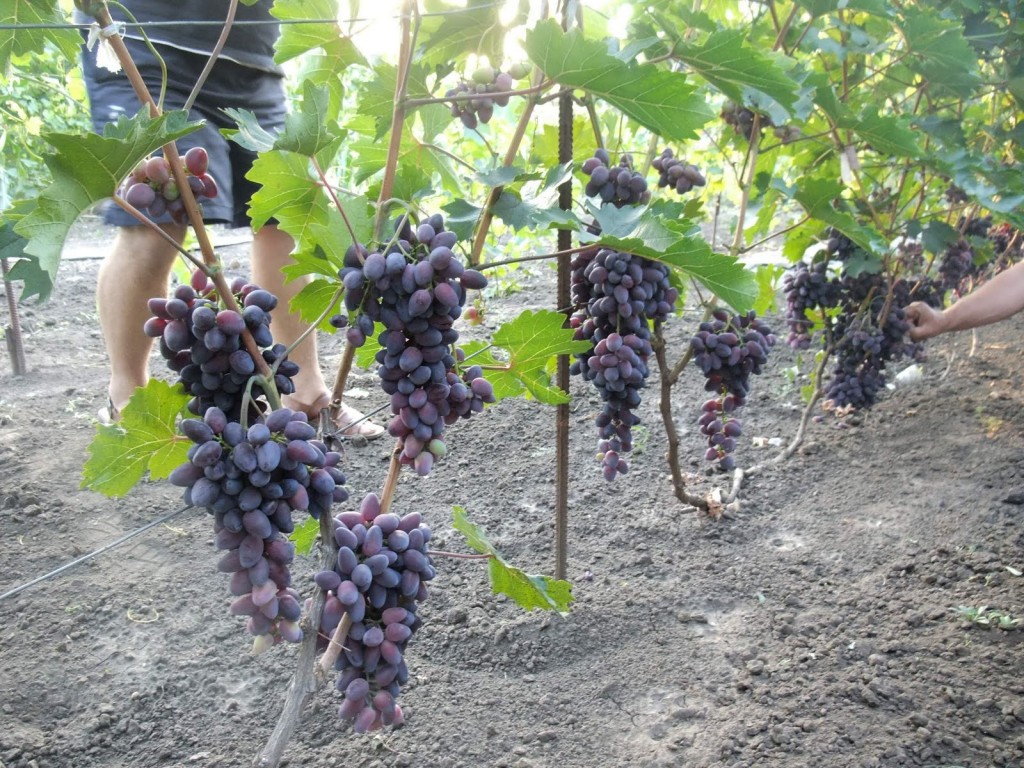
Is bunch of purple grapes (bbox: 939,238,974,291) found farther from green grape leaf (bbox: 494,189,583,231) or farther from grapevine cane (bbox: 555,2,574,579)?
green grape leaf (bbox: 494,189,583,231)

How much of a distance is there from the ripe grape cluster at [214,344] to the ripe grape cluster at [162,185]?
101 millimetres

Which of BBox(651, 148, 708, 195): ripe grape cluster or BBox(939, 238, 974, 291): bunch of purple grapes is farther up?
BBox(651, 148, 708, 195): ripe grape cluster

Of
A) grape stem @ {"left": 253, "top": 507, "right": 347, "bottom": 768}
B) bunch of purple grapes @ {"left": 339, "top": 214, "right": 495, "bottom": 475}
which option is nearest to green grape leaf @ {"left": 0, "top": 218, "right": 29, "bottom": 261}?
bunch of purple grapes @ {"left": 339, "top": 214, "right": 495, "bottom": 475}

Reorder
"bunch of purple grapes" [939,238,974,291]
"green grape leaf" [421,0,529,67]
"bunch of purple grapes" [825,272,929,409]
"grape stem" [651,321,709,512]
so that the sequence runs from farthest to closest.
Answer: "bunch of purple grapes" [939,238,974,291] < "bunch of purple grapes" [825,272,929,409] < "grape stem" [651,321,709,512] < "green grape leaf" [421,0,529,67]

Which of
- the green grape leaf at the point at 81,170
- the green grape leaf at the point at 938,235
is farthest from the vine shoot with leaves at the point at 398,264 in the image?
the green grape leaf at the point at 938,235

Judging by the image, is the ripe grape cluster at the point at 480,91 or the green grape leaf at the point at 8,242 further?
the ripe grape cluster at the point at 480,91

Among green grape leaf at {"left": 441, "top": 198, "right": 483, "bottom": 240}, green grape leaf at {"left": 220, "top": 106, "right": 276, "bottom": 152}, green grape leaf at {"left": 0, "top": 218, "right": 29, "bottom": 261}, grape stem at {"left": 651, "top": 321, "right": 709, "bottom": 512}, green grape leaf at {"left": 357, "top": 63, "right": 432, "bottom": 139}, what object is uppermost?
green grape leaf at {"left": 357, "top": 63, "right": 432, "bottom": 139}

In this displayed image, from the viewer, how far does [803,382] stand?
11.9 ft

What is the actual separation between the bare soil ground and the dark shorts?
103 centimetres

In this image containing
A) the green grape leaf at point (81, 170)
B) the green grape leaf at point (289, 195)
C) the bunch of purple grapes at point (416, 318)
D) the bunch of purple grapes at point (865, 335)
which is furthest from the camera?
the bunch of purple grapes at point (865, 335)

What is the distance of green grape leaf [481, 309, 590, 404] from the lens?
4.84 feet

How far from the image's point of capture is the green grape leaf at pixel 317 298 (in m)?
1.43

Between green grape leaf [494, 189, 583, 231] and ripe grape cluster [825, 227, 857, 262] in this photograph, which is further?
ripe grape cluster [825, 227, 857, 262]

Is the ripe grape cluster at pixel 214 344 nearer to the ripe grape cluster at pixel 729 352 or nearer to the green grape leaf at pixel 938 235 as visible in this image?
the ripe grape cluster at pixel 729 352
